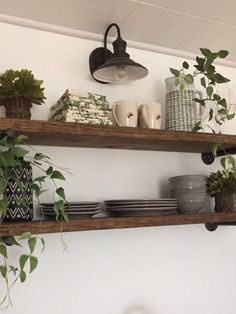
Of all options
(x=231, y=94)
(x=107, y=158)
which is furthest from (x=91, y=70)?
(x=231, y=94)

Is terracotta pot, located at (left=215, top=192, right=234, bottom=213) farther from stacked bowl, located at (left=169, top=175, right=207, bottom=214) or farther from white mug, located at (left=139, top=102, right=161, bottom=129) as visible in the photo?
white mug, located at (left=139, top=102, right=161, bottom=129)

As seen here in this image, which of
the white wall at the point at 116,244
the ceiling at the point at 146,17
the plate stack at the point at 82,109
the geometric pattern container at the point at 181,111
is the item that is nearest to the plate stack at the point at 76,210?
the white wall at the point at 116,244

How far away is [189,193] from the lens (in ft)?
3.88

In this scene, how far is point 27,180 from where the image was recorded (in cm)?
99

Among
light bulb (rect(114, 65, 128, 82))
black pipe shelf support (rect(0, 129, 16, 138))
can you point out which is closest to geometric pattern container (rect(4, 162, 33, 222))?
black pipe shelf support (rect(0, 129, 16, 138))

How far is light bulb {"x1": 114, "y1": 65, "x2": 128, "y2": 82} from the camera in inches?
46.9

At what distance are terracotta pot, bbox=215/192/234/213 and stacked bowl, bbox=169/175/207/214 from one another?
3.1 inches

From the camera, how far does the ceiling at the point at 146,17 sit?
3.73 feet

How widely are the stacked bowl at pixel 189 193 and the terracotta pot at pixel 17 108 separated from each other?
576mm

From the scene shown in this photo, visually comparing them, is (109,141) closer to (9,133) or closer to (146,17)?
(9,133)

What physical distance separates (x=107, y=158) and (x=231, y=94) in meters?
0.67

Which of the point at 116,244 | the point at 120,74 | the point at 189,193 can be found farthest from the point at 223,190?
the point at 120,74

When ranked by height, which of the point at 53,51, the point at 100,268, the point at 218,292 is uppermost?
the point at 53,51

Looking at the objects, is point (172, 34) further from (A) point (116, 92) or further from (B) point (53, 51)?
(B) point (53, 51)
